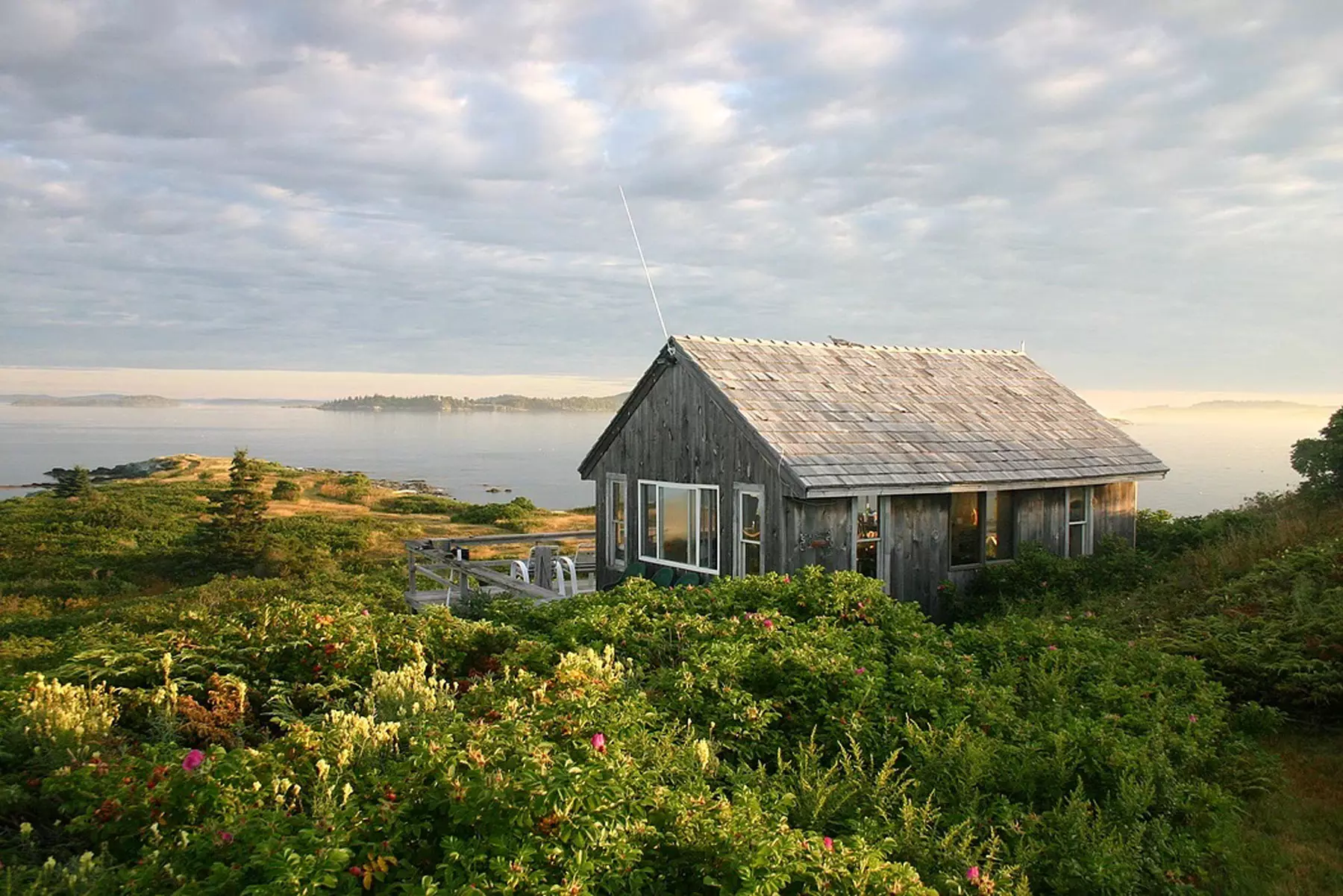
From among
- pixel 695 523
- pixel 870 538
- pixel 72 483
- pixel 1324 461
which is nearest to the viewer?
pixel 870 538

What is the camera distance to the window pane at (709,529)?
598 inches

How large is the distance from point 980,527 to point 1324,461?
37.3 ft

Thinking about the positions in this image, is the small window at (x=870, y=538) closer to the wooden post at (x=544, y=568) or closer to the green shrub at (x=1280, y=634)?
the green shrub at (x=1280, y=634)

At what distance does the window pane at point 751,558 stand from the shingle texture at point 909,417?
1728mm

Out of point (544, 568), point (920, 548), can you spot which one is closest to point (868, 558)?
point (920, 548)

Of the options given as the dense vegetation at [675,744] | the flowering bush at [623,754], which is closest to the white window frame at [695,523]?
the dense vegetation at [675,744]

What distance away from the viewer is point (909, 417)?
1652 cm

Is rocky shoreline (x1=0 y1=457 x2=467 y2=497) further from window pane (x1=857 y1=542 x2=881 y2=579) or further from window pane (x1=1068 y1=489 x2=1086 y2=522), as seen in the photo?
window pane (x1=857 y1=542 x2=881 y2=579)

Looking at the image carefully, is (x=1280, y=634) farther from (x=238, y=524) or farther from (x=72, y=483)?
(x=72, y=483)

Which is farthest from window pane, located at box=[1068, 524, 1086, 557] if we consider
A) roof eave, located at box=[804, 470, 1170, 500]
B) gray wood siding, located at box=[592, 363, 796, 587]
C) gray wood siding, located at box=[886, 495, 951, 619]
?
gray wood siding, located at box=[592, 363, 796, 587]

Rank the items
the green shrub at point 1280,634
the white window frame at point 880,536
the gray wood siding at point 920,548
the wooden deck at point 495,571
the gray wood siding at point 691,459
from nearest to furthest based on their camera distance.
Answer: the green shrub at point 1280,634 → the gray wood siding at point 691,459 → the white window frame at point 880,536 → the gray wood siding at point 920,548 → the wooden deck at point 495,571

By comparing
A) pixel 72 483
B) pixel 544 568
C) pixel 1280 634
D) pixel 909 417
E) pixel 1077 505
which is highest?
pixel 909 417

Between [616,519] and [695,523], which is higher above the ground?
[695,523]

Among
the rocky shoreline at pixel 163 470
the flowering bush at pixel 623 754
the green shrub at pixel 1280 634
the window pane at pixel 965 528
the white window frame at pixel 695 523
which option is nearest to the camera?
the flowering bush at pixel 623 754
